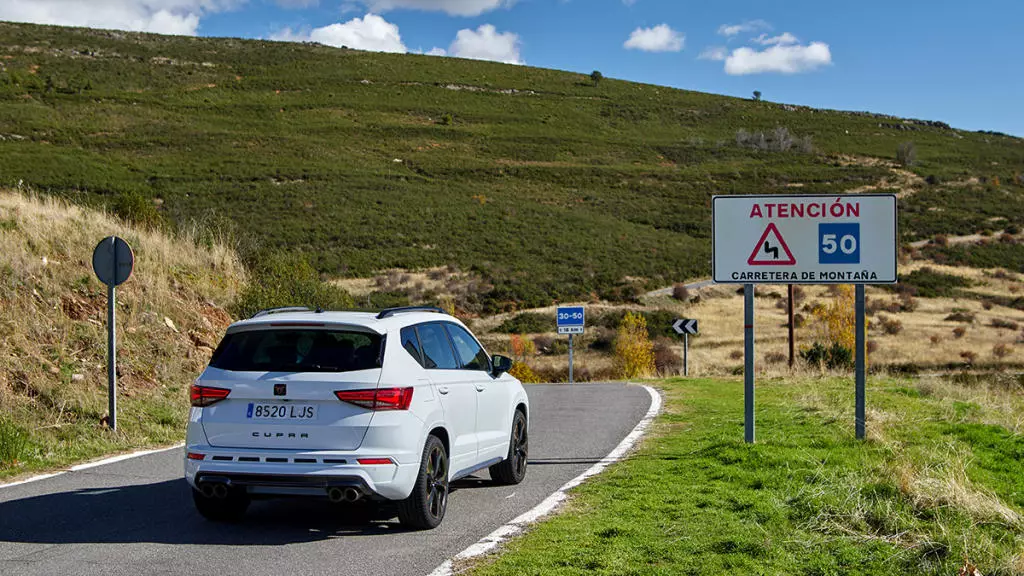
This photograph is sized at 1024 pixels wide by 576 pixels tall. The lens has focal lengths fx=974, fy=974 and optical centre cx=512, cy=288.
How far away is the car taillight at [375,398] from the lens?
6.78 meters

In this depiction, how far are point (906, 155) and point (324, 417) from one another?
329 ft

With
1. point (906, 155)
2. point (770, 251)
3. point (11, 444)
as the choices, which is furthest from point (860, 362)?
point (906, 155)

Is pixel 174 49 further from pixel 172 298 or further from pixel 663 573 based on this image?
pixel 663 573

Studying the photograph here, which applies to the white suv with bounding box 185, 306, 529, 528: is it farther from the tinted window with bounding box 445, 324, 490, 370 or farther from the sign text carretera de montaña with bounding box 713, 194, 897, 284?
the sign text carretera de montaña with bounding box 713, 194, 897, 284

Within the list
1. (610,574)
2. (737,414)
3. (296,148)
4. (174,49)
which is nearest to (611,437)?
(737,414)

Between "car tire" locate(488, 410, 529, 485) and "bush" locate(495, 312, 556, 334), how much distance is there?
126 ft

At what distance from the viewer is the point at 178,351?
1612 cm

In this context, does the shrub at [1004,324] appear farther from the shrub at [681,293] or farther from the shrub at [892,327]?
the shrub at [681,293]

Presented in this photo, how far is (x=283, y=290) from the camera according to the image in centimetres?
1927

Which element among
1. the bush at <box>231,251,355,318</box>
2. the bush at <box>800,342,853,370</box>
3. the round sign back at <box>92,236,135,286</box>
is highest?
the round sign back at <box>92,236,135,286</box>

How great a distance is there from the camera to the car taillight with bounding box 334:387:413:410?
6.78 m

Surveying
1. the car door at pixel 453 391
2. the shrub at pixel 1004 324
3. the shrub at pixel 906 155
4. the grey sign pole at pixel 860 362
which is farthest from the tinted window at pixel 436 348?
the shrub at pixel 906 155

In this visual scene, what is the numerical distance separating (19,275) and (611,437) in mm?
9829

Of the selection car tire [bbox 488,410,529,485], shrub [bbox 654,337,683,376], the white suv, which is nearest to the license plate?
the white suv
